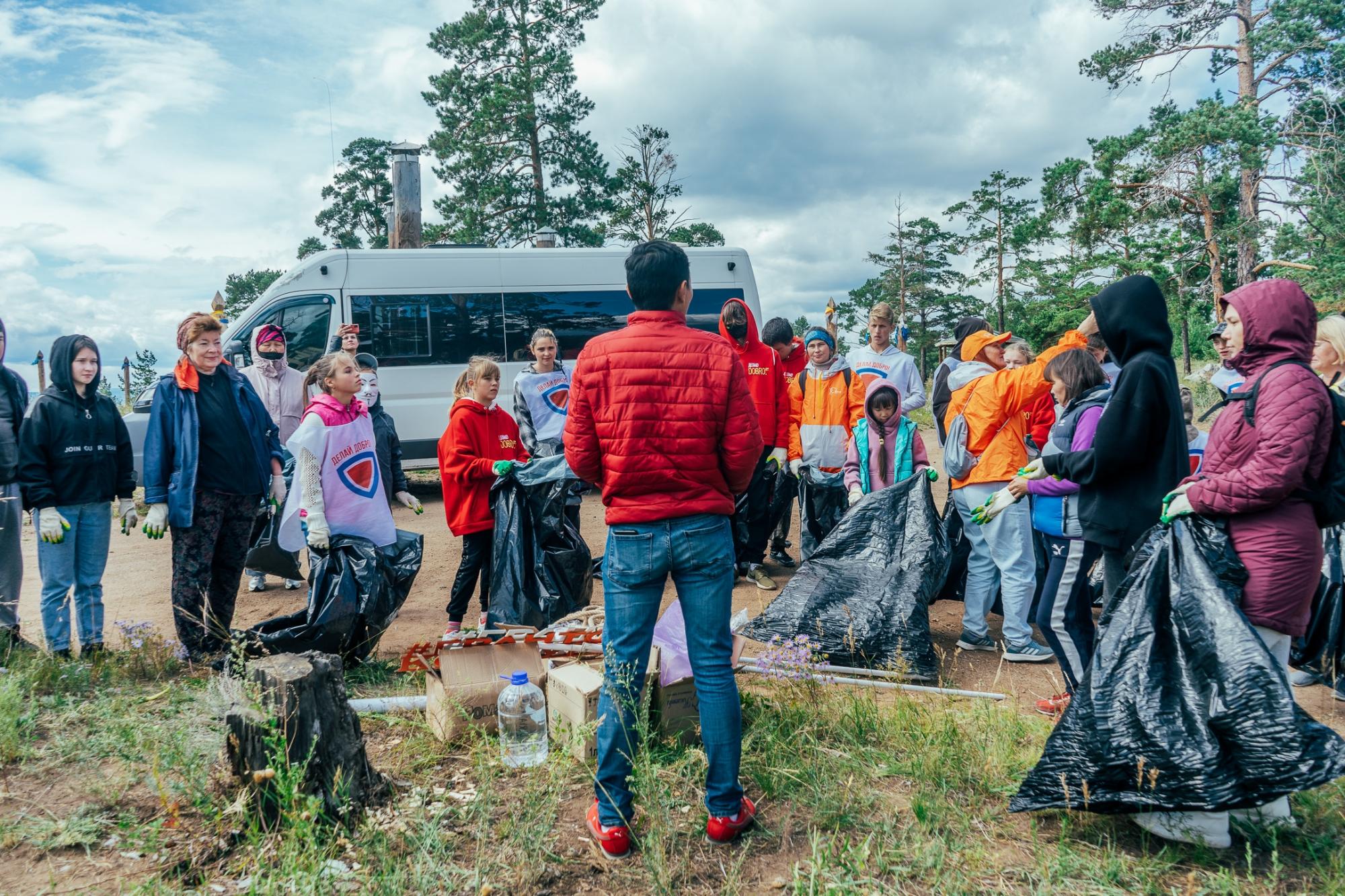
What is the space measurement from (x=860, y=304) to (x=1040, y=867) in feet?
133

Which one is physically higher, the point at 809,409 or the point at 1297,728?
the point at 809,409

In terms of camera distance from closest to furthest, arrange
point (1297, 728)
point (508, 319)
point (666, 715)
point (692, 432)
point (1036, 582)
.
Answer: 1. point (1297, 728)
2. point (692, 432)
3. point (666, 715)
4. point (1036, 582)
5. point (508, 319)

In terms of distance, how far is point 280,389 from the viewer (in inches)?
238

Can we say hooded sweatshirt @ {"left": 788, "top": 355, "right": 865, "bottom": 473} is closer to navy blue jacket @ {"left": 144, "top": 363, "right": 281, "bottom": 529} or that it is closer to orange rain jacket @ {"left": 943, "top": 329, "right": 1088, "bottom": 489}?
orange rain jacket @ {"left": 943, "top": 329, "right": 1088, "bottom": 489}

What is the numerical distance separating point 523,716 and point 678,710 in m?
0.61

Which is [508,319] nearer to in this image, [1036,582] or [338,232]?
[1036,582]

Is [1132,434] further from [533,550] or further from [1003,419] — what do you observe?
[533,550]

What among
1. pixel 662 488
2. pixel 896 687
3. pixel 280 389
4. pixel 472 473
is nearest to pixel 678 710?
pixel 896 687

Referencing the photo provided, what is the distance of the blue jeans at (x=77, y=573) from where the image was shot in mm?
4156

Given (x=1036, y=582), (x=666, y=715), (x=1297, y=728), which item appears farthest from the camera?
(x=1036, y=582)

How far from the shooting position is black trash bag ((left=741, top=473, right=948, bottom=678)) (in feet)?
13.7

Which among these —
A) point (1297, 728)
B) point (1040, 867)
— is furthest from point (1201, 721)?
point (1040, 867)

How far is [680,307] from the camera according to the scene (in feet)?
8.21

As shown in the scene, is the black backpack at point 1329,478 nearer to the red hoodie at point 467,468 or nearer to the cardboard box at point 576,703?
the cardboard box at point 576,703
